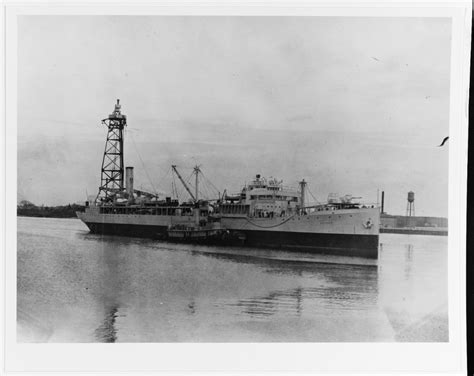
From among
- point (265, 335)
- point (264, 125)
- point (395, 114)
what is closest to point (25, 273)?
point (265, 335)

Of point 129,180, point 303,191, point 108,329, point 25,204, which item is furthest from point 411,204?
point 25,204

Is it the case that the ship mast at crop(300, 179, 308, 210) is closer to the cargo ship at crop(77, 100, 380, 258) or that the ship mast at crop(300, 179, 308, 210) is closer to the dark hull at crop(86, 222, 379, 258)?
the cargo ship at crop(77, 100, 380, 258)

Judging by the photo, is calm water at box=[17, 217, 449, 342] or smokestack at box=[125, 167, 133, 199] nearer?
calm water at box=[17, 217, 449, 342]

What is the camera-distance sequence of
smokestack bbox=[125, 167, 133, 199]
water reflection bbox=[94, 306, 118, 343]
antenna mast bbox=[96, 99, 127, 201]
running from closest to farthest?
water reflection bbox=[94, 306, 118, 343], antenna mast bbox=[96, 99, 127, 201], smokestack bbox=[125, 167, 133, 199]

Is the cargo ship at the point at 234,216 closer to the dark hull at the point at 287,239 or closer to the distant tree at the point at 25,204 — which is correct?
the dark hull at the point at 287,239

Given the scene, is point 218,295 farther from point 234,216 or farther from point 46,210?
point 46,210

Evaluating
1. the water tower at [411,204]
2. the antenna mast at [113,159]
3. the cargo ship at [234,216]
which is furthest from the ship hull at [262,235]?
the water tower at [411,204]

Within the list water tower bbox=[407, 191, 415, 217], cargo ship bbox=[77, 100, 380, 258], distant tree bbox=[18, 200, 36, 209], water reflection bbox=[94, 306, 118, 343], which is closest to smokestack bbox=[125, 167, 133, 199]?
cargo ship bbox=[77, 100, 380, 258]
